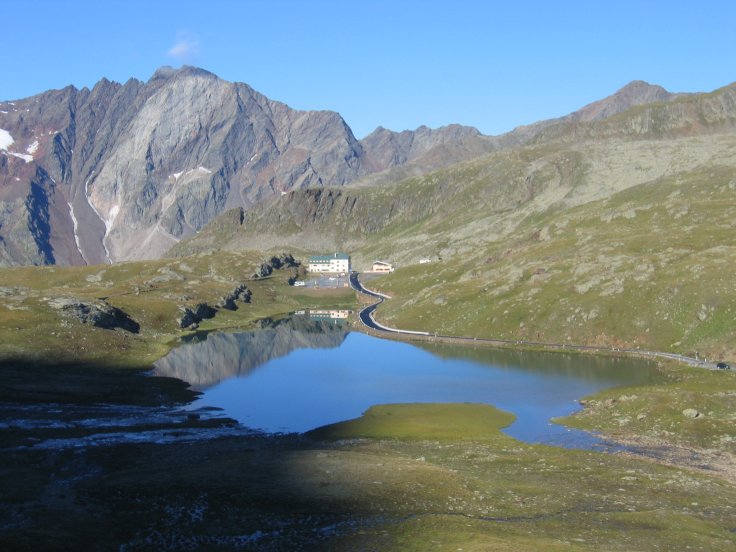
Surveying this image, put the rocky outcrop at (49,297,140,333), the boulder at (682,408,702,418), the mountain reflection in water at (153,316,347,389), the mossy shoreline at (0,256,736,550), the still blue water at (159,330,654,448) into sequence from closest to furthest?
the mossy shoreline at (0,256,736,550) < the boulder at (682,408,702,418) < the still blue water at (159,330,654,448) < the mountain reflection in water at (153,316,347,389) < the rocky outcrop at (49,297,140,333)

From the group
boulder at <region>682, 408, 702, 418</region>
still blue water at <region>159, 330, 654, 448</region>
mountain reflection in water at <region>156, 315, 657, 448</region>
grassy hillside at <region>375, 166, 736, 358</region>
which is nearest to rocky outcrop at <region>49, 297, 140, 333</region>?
mountain reflection in water at <region>156, 315, 657, 448</region>

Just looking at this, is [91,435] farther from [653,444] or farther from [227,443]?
[653,444]

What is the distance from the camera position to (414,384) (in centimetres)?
12662

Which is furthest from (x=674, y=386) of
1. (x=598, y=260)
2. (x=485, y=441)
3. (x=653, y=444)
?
(x=598, y=260)

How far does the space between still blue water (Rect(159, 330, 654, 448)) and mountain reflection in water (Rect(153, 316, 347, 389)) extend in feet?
4.51

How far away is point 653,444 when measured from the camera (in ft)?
268

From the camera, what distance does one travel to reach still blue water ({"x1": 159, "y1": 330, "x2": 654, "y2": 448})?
101m

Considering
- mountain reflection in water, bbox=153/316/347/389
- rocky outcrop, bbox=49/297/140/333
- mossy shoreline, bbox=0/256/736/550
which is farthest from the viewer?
rocky outcrop, bbox=49/297/140/333

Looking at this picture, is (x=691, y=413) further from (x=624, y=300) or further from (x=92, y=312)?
(x=92, y=312)

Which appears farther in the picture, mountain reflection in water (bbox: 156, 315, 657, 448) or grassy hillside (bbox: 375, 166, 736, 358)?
grassy hillside (bbox: 375, 166, 736, 358)

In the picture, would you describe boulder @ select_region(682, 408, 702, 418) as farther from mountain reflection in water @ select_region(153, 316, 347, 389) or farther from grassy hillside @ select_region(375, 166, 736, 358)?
mountain reflection in water @ select_region(153, 316, 347, 389)

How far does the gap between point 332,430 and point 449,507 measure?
39623mm

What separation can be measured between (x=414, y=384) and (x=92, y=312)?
79.1 meters

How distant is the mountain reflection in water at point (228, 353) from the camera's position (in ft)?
455
